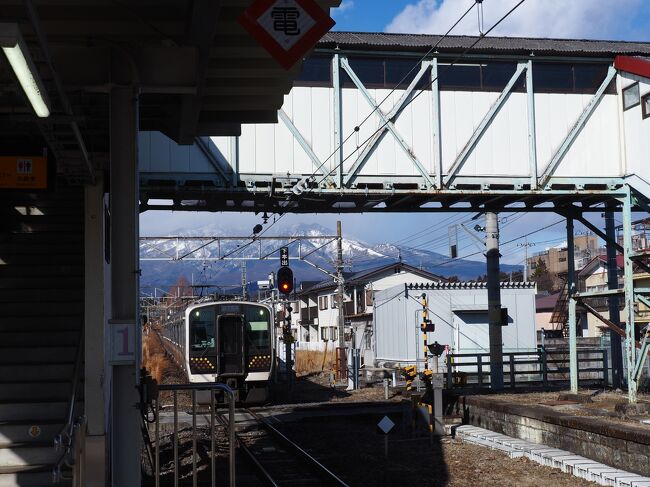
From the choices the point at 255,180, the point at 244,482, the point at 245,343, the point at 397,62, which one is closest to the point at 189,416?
the point at 245,343

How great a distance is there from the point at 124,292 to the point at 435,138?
9.66 metres

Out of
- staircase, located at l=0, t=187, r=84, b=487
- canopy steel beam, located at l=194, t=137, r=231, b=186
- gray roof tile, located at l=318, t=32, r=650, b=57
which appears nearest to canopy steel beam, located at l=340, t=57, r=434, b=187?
gray roof tile, located at l=318, t=32, r=650, b=57

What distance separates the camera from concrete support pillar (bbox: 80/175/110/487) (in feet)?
24.1

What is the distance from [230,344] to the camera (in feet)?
66.9

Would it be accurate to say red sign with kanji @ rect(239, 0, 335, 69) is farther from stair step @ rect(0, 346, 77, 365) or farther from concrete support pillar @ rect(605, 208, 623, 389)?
concrete support pillar @ rect(605, 208, 623, 389)

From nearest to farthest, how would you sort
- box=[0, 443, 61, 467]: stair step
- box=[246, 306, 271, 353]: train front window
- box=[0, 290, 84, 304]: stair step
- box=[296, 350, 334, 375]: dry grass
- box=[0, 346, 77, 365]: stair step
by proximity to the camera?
1. box=[0, 443, 61, 467]: stair step
2. box=[0, 346, 77, 365]: stair step
3. box=[0, 290, 84, 304]: stair step
4. box=[246, 306, 271, 353]: train front window
5. box=[296, 350, 334, 375]: dry grass

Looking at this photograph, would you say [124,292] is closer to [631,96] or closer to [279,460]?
[279,460]

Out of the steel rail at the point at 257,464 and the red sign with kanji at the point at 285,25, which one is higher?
the red sign with kanji at the point at 285,25

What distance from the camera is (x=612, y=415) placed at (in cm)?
1260

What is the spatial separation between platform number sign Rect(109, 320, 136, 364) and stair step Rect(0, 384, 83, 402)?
1.76 meters

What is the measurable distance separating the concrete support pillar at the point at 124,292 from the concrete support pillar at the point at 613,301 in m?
12.2

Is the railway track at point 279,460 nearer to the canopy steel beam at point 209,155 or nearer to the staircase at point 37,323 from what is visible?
the staircase at point 37,323

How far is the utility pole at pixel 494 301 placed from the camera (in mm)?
18328

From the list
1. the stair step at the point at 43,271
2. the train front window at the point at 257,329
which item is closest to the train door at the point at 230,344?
the train front window at the point at 257,329
